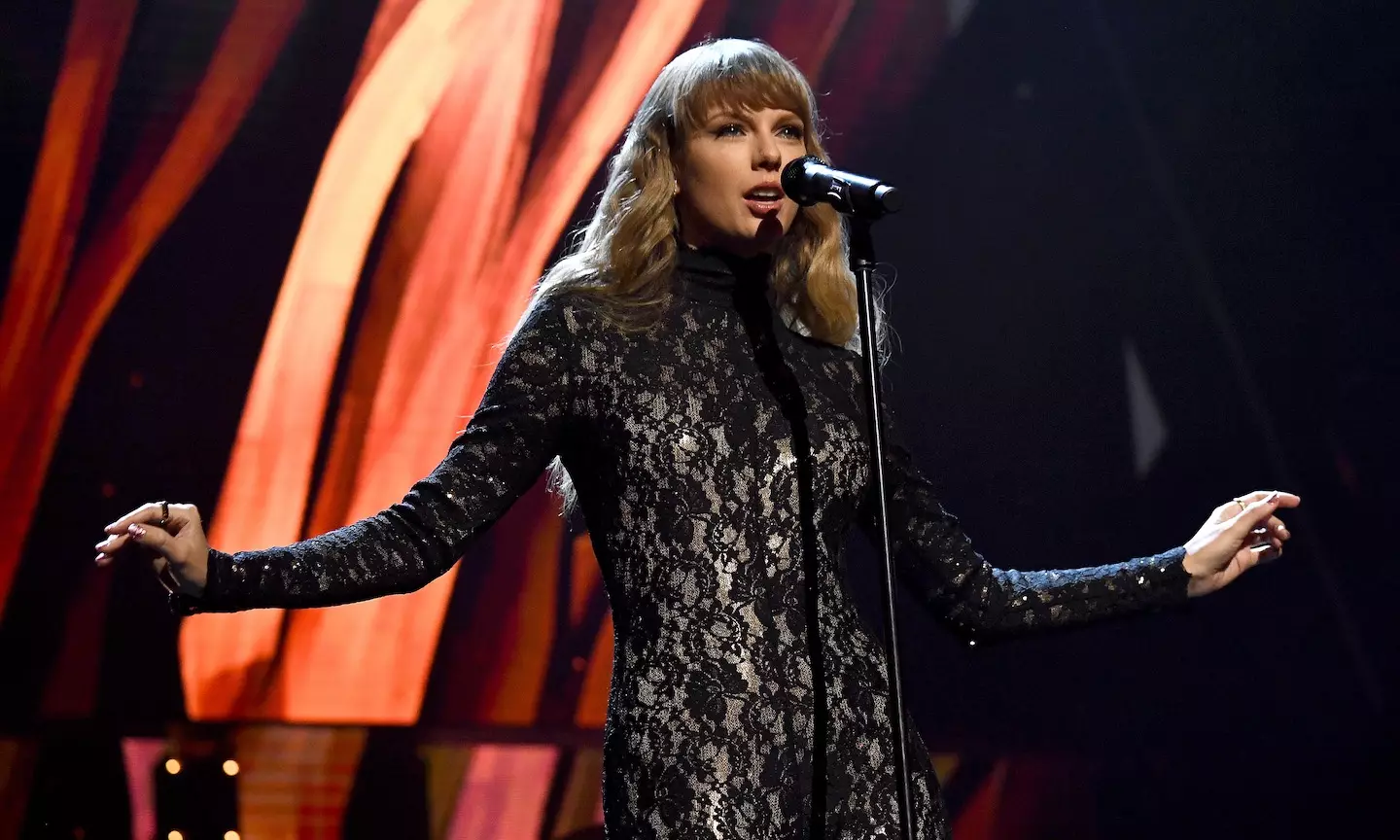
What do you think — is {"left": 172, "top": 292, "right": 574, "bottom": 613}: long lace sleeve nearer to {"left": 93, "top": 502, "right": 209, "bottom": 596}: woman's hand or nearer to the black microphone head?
{"left": 93, "top": 502, "right": 209, "bottom": 596}: woman's hand

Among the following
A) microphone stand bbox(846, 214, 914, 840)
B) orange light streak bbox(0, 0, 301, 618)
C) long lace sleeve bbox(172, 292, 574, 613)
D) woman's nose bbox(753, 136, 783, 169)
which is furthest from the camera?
orange light streak bbox(0, 0, 301, 618)

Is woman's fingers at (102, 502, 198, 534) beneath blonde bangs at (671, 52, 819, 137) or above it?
beneath

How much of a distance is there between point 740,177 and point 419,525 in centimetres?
58

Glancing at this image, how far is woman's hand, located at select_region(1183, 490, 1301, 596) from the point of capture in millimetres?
1718

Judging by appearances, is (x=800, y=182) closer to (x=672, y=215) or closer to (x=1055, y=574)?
(x=672, y=215)

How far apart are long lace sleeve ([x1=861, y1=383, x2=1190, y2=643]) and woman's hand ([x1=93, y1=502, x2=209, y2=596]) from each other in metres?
0.81

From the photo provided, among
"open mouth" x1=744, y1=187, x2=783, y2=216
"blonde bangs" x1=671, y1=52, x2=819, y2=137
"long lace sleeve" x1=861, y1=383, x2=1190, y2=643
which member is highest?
"blonde bangs" x1=671, y1=52, x2=819, y2=137

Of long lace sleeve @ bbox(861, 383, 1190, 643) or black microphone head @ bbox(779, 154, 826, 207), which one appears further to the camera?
long lace sleeve @ bbox(861, 383, 1190, 643)

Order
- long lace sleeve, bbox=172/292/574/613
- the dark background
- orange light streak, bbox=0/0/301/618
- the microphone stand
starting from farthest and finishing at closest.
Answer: the dark background
orange light streak, bbox=0/0/301/618
long lace sleeve, bbox=172/292/574/613
the microphone stand

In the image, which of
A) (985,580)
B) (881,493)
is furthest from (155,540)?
(985,580)

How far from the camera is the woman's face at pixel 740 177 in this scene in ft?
5.43

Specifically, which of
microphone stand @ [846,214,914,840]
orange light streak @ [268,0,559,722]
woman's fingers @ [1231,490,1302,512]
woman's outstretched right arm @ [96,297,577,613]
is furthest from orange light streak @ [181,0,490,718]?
woman's fingers @ [1231,490,1302,512]

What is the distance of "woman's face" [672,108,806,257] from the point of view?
1.65 m

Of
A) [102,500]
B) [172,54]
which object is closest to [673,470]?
[102,500]
